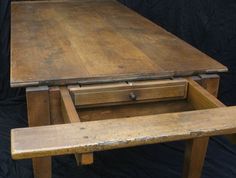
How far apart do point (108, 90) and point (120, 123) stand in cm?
25

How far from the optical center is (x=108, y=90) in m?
1.09

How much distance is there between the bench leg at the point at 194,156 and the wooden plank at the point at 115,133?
0.47 m

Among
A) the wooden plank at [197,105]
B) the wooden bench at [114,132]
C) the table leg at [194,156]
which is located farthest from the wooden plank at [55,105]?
the table leg at [194,156]

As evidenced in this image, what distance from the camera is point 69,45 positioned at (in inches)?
54.5

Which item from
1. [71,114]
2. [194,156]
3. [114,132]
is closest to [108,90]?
[71,114]

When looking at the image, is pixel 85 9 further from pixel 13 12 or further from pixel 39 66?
pixel 39 66

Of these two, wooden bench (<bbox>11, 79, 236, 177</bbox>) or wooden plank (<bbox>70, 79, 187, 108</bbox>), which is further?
wooden plank (<bbox>70, 79, 187, 108</bbox>)

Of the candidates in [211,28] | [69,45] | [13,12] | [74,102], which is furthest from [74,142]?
[211,28]

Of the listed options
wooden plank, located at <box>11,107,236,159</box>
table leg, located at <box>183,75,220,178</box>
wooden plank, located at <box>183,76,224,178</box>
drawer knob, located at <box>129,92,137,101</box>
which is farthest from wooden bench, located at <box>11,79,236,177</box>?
table leg, located at <box>183,75,220,178</box>

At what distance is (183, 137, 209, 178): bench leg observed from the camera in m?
1.36

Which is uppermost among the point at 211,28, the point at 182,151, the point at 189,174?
the point at 211,28

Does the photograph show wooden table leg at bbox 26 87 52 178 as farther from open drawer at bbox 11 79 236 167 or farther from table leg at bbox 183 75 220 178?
table leg at bbox 183 75 220 178

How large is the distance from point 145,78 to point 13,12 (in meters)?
1.09

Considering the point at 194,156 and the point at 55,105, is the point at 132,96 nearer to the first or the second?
the point at 55,105
